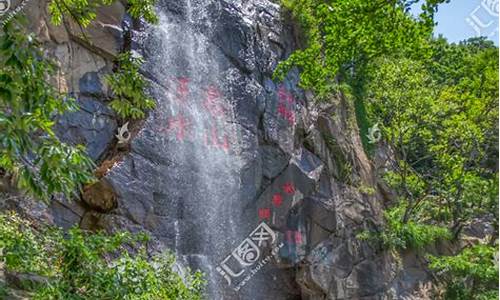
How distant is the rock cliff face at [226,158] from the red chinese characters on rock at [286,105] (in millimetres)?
24

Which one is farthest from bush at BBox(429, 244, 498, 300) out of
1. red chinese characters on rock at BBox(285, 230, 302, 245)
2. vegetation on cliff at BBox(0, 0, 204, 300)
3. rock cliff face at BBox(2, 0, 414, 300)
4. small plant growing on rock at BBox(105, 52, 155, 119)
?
small plant growing on rock at BBox(105, 52, 155, 119)

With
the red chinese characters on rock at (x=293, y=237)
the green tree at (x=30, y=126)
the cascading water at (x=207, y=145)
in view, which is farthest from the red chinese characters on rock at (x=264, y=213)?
the green tree at (x=30, y=126)

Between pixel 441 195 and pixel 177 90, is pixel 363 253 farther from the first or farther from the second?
pixel 177 90

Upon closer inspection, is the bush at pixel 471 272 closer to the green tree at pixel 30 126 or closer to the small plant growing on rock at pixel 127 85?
the small plant growing on rock at pixel 127 85

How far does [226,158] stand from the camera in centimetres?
784

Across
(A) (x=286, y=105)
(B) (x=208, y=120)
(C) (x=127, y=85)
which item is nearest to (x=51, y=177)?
(C) (x=127, y=85)

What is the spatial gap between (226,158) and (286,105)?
5.29ft

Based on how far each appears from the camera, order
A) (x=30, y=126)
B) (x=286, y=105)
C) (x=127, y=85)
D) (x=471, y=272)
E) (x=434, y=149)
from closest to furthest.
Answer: (x=30, y=126)
(x=127, y=85)
(x=471, y=272)
(x=286, y=105)
(x=434, y=149)

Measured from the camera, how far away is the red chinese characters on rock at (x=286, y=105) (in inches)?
341

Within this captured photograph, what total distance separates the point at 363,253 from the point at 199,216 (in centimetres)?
330

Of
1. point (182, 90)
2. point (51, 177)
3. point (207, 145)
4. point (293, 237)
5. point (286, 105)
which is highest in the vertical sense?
point (286, 105)

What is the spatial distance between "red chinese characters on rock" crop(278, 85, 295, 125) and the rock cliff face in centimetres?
2

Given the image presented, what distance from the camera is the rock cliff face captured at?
6.79m

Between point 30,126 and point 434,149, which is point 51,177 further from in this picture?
point 434,149
